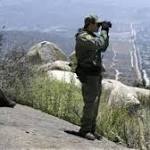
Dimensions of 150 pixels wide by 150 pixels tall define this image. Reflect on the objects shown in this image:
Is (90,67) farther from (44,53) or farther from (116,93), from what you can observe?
(44,53)

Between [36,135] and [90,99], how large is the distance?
111 centimetres

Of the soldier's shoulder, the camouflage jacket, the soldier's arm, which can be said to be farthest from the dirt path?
the soldier's shoulder

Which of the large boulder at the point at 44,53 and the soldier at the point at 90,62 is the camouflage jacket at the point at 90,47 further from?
the large boulder at the point at 44,53

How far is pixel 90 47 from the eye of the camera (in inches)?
389

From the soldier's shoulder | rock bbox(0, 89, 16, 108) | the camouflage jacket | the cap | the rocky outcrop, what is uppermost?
the cap

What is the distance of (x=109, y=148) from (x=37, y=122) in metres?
1.69

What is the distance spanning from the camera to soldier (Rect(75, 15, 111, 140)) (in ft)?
32.6

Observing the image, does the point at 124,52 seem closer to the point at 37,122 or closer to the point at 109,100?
the point at 109,100

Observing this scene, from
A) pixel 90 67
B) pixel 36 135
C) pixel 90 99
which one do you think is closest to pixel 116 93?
pixel 90 99

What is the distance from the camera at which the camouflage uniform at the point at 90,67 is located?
993 centimetres

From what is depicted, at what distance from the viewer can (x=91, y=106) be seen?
10.2m

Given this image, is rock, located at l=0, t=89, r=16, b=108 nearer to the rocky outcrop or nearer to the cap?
the rocky outcrop

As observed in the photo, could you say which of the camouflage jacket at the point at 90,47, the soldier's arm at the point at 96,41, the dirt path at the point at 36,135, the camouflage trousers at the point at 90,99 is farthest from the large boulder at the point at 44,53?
the soldier's arm at the point at 96,41

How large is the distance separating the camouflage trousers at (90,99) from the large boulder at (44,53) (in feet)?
46.6
